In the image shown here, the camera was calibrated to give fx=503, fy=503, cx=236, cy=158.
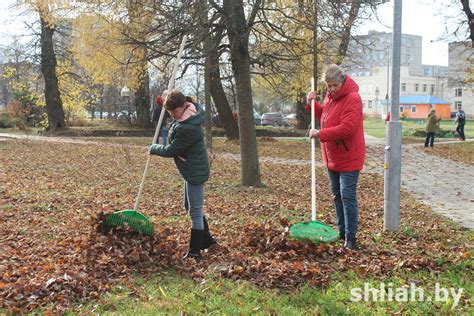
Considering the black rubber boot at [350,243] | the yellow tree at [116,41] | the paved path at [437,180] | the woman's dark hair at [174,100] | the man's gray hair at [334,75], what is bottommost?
the paved path at [437,180]

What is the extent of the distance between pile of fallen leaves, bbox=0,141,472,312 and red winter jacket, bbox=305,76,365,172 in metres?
0.88

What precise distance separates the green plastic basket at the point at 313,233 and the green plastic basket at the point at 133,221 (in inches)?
57.5

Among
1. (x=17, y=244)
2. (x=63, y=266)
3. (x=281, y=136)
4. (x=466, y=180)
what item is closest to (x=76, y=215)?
(x=17, y=244)

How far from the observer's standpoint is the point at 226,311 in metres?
3.76

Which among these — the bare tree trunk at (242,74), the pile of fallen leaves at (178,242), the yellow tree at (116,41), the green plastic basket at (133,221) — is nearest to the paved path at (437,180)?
the pile of fallen leaves at (178,242)

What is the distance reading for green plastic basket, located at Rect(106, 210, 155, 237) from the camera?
510 cm

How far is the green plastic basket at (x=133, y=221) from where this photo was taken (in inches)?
201

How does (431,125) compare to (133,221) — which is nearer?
(133,221)

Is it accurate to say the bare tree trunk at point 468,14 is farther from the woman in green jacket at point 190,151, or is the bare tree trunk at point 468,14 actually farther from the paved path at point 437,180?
the woman in green jacket at point 190,151

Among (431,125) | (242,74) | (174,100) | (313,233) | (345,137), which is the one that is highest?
(242,74)

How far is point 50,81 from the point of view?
92.5 feet

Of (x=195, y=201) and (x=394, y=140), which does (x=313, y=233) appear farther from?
(x=394, y=140)

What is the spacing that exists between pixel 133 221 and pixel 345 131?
2.33 metres

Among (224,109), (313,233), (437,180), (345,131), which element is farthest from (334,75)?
(224,109)
